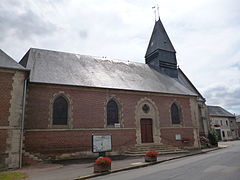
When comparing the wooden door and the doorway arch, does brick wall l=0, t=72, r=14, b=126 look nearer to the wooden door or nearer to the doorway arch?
the doorway arch

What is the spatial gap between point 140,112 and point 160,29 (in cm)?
1371

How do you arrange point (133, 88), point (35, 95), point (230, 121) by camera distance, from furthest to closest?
1. point (230, 121)
2. point (133, 88)
3. point (35, 95)

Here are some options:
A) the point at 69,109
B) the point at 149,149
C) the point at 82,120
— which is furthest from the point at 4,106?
the point at 149,149

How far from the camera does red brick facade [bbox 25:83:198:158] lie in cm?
1153

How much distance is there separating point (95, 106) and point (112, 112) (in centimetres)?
153

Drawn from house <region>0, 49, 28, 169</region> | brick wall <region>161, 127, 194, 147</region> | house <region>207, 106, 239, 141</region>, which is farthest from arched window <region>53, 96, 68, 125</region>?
house <region>207, 106, 239, 141</region>

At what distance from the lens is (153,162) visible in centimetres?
999

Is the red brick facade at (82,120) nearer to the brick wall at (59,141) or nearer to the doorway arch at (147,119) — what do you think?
the brick wall at (59,141)

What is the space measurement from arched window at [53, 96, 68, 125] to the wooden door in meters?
6.31

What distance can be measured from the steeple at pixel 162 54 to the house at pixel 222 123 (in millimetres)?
19251

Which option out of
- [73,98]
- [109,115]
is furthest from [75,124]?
[109,115]

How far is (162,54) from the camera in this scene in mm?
21984

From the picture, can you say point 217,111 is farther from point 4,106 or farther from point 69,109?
point 4,106

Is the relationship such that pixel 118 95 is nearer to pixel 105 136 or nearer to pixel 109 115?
pixel 109 115
